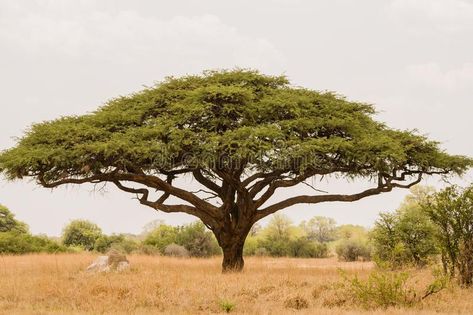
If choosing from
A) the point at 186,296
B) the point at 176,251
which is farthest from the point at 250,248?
the point at 186,296

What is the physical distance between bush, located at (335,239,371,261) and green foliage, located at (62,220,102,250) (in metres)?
24.4

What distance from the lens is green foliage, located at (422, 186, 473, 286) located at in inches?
680

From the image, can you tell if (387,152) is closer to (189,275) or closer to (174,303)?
(189,275)

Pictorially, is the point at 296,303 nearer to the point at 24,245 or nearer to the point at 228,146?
the point at 228,146

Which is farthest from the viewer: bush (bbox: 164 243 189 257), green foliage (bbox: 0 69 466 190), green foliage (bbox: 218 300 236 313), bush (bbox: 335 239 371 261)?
bush (bbox: 335 239 371 261)

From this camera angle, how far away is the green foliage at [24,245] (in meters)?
37.1

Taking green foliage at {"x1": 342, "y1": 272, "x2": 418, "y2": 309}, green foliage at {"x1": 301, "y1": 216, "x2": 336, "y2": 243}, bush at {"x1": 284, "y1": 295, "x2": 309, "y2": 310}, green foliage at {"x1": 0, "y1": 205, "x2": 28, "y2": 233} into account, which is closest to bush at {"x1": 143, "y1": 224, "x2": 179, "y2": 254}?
green foliage at {"x1": 0, "y1": 205, "x2": 28, "y2": 233}

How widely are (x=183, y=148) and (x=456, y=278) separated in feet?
33.6

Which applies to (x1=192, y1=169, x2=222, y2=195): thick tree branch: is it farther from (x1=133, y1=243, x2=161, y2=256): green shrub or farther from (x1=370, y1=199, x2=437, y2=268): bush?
(x1=133, y1=243, x2=161, y2=256): green shrub

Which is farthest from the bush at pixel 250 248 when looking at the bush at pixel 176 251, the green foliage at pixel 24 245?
the green foliage at pixel 24 245

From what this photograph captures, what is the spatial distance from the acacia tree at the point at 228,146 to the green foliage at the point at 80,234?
99.5ft

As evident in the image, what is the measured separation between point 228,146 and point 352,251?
74.1 feet

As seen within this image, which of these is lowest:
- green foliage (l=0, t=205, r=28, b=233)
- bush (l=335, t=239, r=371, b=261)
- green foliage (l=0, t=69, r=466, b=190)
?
bush (l=335, t=239, r=371, b=261)

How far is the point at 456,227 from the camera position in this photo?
17375 millimetres
